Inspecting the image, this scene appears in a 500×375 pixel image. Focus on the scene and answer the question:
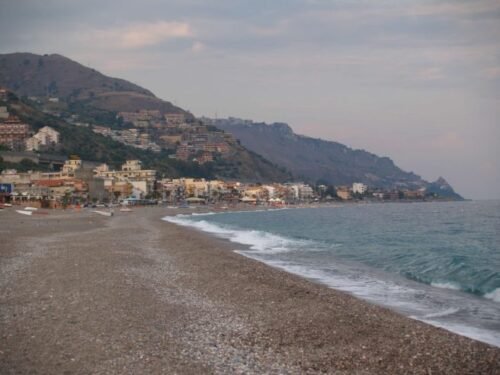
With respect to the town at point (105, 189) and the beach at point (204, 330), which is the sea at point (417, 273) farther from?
the town at point (105, 189)

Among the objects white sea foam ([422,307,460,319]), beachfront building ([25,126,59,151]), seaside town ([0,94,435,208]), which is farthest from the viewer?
beachfront building ([25,126,59,151])

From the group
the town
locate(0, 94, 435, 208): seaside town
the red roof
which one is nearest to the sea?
locate(0, 94, 435, 208): seaside town

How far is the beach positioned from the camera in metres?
7.67

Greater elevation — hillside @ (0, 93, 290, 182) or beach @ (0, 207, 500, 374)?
hillside @ (0, 93, 290, 182)

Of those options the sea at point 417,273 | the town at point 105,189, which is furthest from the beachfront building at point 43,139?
the sea at point 417,273

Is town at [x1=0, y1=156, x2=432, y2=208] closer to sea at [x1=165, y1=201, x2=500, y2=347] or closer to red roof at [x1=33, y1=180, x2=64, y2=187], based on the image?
red roof at [x1=33, y1=180, x2=64, y2=187]

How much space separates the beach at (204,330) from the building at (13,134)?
13145 centimetres

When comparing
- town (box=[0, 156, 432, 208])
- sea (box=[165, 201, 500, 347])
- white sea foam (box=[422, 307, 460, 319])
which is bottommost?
sea (box=[165, 201, 500, 347])

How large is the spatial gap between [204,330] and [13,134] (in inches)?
5716

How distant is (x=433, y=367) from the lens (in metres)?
7.60

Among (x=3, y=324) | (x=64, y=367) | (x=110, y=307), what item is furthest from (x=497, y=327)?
(x=3, y=324)

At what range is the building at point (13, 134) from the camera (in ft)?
455

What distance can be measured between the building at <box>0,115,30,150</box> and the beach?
5175 inches

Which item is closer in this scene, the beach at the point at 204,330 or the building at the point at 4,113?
the beach at the point at 204,330
